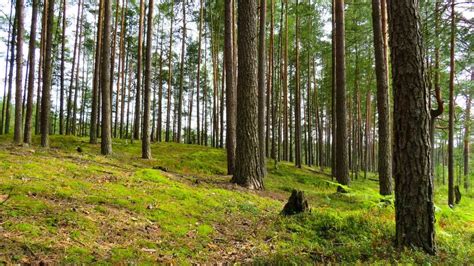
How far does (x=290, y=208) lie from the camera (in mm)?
6391

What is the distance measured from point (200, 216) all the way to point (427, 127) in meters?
3.94

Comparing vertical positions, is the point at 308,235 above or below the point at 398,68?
below

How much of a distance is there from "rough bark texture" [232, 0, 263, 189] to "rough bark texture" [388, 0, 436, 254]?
486 cm

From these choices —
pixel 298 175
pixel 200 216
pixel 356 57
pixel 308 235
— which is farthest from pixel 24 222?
pixel 356 57

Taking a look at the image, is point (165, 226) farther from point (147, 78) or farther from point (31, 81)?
point (31, 81)

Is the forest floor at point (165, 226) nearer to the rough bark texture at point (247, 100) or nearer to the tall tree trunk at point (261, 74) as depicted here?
the rough bark texture at point (247, 100)

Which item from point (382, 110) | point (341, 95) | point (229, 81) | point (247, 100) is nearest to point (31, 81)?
point (229, 81)

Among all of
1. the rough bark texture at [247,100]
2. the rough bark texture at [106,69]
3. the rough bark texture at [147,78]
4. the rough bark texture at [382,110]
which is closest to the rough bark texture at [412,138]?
the rough bark texture at [247,100]

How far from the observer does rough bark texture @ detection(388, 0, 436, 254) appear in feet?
13.5

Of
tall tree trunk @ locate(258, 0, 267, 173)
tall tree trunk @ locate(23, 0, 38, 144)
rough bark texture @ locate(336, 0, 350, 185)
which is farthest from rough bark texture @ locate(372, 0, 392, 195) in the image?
tall tree trunk @ locate(23, 0, 38, 144)

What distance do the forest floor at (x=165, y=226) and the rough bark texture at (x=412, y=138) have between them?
0.36 m

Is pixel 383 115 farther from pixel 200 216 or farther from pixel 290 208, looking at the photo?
pixel 200 216

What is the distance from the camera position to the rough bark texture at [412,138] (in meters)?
4.12

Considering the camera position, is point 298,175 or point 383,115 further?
point 298,175
